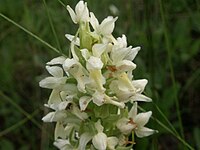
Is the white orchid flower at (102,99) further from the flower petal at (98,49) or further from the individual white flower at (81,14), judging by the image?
the individual white flower at (81,14)

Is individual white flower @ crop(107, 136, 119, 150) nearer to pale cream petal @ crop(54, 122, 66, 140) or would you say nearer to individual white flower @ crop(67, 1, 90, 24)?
pale cream petal @ crop(54, 122, 66, 140)

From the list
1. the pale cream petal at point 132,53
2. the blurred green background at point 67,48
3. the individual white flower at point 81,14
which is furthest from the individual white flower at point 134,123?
the blurred green background at point 67,48

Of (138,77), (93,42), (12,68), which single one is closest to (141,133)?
(93,42)

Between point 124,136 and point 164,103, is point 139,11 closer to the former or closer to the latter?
point 164,103

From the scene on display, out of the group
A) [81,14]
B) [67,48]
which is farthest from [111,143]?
[67,48]

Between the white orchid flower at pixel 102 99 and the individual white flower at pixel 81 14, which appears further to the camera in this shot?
the individual white flower at pixel 81 14

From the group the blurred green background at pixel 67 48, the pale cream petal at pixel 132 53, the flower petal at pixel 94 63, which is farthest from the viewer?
the blurred green background at pixel 67 48
